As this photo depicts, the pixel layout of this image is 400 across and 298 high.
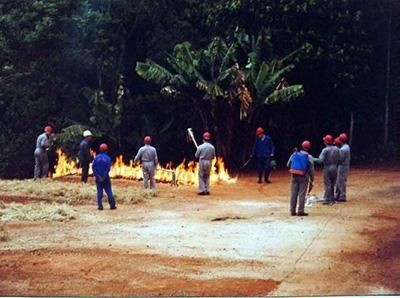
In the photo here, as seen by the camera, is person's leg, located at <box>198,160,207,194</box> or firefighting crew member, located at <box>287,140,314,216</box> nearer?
firefighting crew member, located at <box>287,140,314,216</box>

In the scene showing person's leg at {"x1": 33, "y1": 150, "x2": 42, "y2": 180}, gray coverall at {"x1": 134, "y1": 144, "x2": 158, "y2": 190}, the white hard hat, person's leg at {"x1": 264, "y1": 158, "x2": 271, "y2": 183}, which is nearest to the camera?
person's leg at {"x1": 33, "y1": 150, "x2": 42, "y2": 180}

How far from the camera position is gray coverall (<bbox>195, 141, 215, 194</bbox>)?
13516 mm

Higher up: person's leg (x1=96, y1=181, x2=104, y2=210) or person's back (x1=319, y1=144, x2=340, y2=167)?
person's back (x1=319, y1=144, x2=340, y2=167)

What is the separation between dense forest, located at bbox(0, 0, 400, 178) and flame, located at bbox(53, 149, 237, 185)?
21cm

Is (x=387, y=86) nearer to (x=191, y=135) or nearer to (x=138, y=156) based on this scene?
(x=191, y=135)

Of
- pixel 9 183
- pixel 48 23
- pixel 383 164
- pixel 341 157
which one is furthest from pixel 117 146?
pixel 383 164

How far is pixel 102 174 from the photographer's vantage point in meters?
11.6

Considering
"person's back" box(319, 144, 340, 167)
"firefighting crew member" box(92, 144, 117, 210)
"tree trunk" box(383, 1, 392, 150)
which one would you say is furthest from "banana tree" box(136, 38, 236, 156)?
"tree trunk" box(383, 1, 392, 150)

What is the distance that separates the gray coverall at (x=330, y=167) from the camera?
1181 cm

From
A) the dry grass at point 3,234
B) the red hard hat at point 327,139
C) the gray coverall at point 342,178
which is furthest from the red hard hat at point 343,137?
the dry grass at point 3,234

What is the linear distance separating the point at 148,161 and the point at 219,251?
4.89 m

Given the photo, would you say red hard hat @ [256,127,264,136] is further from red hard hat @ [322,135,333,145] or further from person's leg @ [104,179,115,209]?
person's leg @ [104,179,115,209]

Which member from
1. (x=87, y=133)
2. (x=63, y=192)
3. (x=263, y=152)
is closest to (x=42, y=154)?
(x=87, y=133)

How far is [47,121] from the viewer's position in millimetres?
9719
